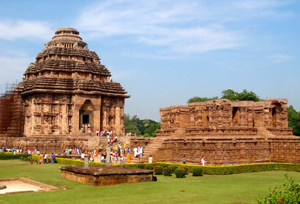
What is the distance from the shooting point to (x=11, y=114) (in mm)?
45281

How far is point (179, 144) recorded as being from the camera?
90.8 feet

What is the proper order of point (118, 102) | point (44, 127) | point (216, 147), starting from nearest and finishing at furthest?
point (216, 147) → point (44, 127) → point (118, 102)

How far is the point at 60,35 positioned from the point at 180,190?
38.7 metres

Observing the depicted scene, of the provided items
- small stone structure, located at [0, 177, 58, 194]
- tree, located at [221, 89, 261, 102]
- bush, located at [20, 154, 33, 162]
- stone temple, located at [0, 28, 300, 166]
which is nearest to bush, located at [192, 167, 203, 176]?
stone temple, located at [0, 28, 300, 166]

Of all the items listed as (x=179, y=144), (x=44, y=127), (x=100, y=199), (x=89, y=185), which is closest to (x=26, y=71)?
(x=44, y=127)

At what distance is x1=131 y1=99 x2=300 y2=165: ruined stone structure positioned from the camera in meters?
25.6

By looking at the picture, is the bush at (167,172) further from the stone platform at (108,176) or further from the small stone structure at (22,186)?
the small stone structure at (22,186)

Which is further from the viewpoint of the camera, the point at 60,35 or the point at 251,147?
the point at 60,35

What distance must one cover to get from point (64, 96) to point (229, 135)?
22.4 metres

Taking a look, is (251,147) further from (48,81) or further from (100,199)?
(48,81)

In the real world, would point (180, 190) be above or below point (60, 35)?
below

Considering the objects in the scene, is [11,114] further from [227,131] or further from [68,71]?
[227,131]

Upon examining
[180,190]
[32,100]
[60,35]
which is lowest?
[180,190]

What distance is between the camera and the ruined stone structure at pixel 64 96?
4175 cm
